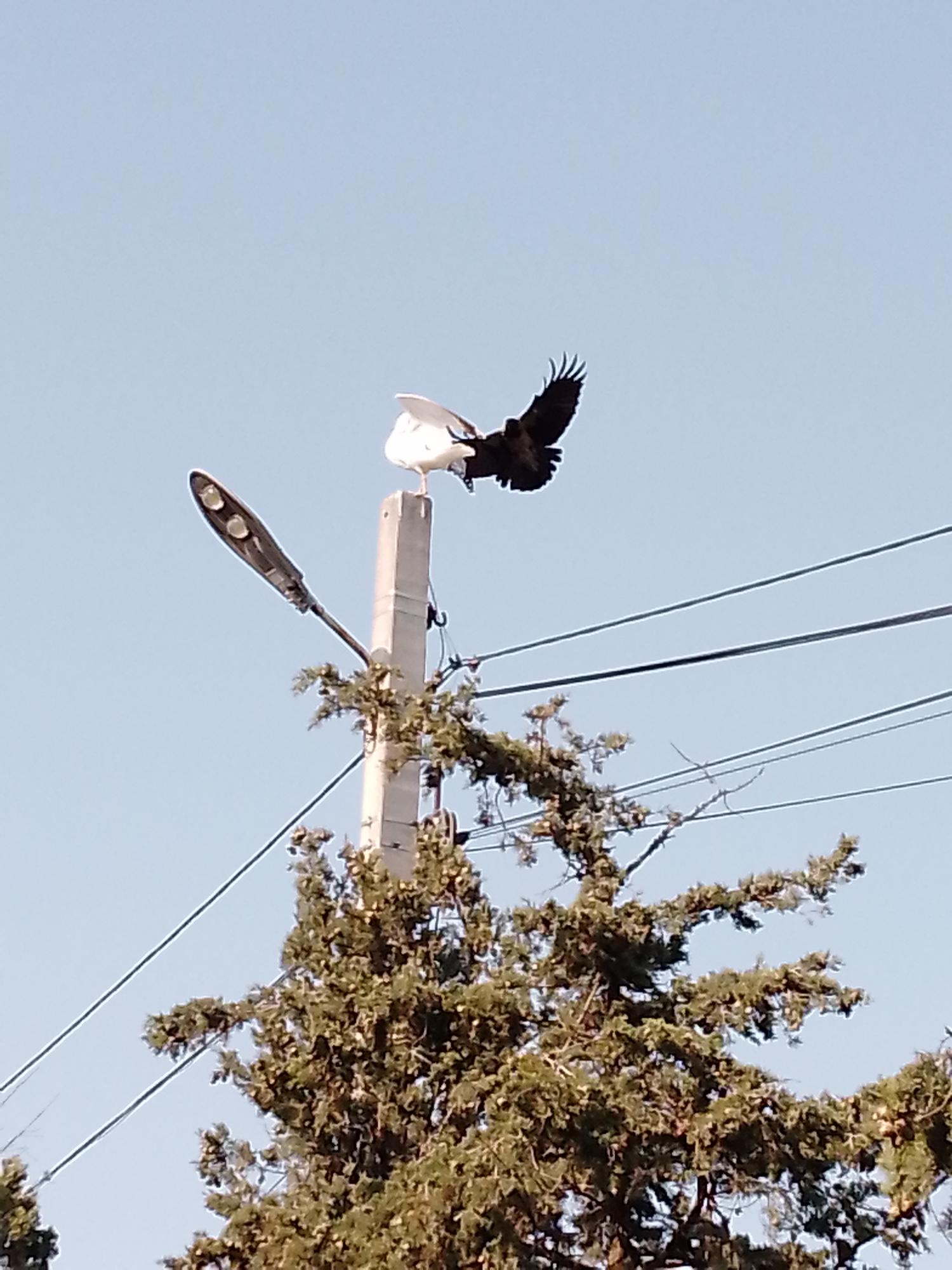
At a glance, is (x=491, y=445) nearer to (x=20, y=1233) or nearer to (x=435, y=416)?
(x=435, y=416)

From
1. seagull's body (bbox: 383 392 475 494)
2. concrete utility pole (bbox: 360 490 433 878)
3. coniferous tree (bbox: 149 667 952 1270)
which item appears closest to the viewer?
coniferous tree (bbox: 149 667 952 1270)

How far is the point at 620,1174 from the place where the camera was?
765cm

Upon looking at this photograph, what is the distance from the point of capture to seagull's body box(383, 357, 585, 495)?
10.6m

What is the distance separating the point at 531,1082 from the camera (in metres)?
7.29

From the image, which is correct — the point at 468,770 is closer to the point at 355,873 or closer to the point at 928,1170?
the point at 355,873

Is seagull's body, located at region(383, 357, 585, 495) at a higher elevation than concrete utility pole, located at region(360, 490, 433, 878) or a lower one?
higher

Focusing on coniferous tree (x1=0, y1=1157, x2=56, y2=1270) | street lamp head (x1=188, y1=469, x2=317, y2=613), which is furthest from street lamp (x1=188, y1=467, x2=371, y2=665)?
coniferous tree (x1=0, y1=1157, x2=56, y2=1270)

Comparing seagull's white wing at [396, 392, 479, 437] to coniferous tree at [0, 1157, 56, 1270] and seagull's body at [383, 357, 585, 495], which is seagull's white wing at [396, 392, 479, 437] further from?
coniferous tree at [0, 1157, 56, 1270]

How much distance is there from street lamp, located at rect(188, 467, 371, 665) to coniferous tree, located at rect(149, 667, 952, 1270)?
4.75 ft

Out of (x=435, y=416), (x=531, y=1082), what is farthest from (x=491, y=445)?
(x=531, y=1082)

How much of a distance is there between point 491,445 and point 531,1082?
4.18 meters

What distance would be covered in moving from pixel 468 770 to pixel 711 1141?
1.88 m

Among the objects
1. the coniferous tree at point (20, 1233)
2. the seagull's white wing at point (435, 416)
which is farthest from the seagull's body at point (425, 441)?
the coniferous tree at point (20, 1233)

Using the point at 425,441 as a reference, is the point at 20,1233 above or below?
below
